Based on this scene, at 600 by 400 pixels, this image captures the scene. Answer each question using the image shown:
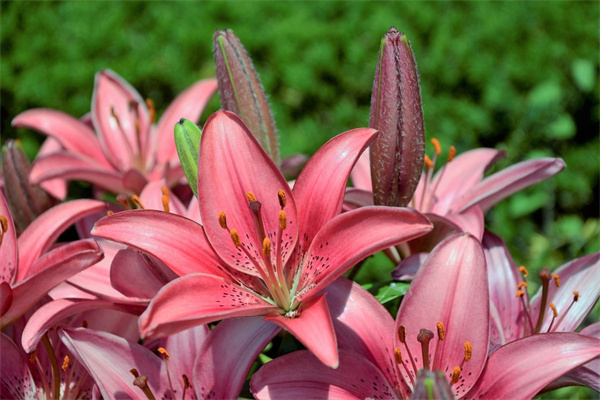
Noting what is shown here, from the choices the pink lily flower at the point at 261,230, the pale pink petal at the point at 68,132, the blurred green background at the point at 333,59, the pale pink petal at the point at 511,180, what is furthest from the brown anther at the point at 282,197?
the blurred green background at the point at 333,59

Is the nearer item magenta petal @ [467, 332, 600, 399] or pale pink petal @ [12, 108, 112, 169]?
magenta petal @ [467, 332, 600, 399]

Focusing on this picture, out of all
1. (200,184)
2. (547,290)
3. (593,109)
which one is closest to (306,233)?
(200,184)

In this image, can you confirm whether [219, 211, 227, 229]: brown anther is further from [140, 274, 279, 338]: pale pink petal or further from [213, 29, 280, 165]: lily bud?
[213, 29, 280, 165]: lily bud

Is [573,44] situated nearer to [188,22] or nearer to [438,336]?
[188,22]

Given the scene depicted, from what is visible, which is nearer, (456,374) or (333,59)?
(456,374)

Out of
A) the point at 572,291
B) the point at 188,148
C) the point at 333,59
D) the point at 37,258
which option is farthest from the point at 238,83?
the point at 333,59

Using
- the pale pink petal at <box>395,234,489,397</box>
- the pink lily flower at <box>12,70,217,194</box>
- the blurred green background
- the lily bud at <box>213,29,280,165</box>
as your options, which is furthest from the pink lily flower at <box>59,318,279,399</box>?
the blurred green background

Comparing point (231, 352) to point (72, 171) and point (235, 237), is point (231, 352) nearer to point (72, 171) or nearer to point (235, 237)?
point (235, 237)
